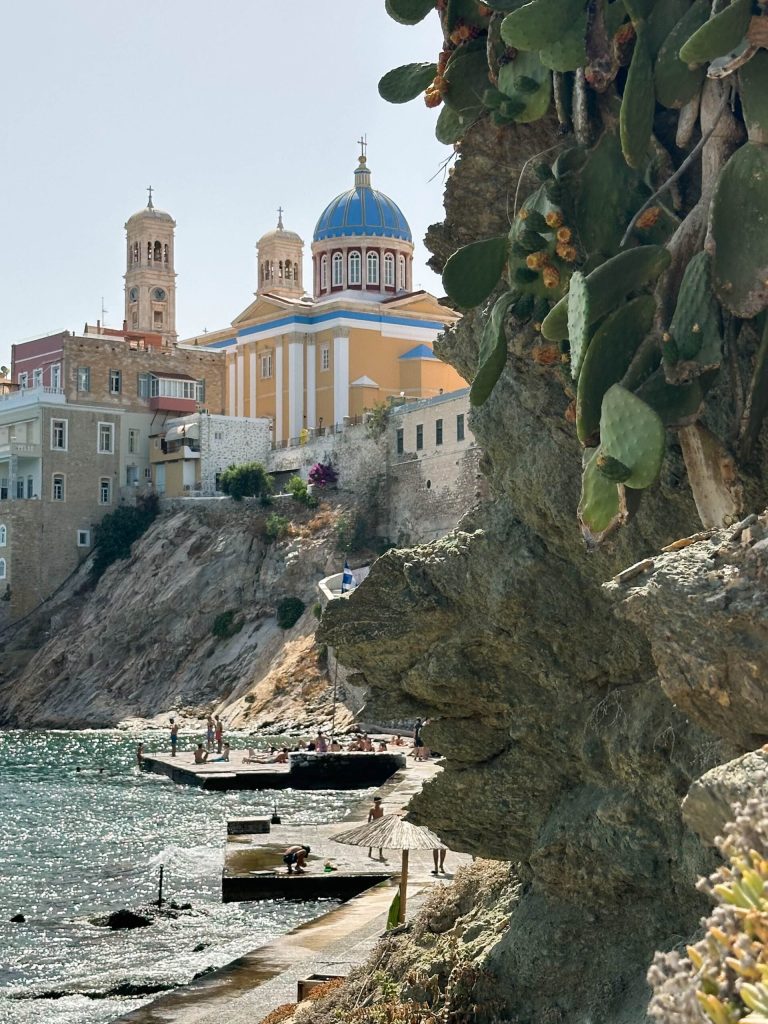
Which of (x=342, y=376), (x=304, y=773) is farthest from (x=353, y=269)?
(x=304, y=773)

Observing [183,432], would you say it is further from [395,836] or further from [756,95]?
[756,95]

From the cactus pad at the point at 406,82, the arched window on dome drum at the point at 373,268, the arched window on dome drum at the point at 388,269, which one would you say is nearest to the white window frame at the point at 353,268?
the arched window on dome drum at the point at 373,268

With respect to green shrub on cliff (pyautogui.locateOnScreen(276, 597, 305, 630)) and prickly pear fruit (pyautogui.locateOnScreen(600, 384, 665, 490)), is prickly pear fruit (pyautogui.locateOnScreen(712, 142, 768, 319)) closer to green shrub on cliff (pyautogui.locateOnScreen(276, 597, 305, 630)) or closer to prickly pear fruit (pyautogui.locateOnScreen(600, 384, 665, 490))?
prickly pear fruit (pyautogui.locateOnScreen(600, 384, 665, 490))

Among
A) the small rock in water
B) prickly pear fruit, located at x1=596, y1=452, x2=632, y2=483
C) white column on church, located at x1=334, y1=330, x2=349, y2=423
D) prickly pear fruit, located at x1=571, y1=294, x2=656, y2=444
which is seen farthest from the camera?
white column on church, located at x1=334, y1=330, x2=349, y2=423

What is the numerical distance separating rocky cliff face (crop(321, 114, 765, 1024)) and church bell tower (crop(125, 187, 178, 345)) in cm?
8782

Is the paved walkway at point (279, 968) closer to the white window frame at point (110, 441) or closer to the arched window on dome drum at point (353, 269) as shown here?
the white window frame at point (110, 441)

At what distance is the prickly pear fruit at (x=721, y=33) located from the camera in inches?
282

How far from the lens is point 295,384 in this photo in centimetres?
7500

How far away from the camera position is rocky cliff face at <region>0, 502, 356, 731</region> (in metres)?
63.1

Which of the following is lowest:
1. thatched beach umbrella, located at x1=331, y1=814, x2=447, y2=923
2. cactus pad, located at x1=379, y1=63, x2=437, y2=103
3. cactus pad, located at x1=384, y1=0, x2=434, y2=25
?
thatched beach umbrella, located at x1=331, y1=814, x2=447, y2=923

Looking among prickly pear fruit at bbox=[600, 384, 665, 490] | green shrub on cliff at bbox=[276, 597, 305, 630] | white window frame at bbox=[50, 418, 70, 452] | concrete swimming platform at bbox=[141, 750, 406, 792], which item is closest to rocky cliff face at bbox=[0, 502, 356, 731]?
green shrub on cliff at bbox=[276, 597, 305, 630]

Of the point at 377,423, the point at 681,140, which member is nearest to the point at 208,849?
the point at 681,140

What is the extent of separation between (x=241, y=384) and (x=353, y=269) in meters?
8.33

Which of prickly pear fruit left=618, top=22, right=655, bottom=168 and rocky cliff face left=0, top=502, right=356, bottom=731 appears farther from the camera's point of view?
rocky cliff face left=0, top=502, right=356, bottom=731
